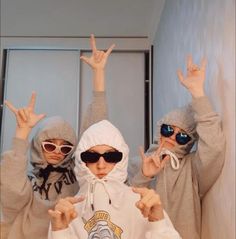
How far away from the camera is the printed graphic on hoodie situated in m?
1.00

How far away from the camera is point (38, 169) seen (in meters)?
1.40

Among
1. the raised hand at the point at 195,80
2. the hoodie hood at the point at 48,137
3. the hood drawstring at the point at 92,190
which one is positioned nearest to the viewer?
the hood drawstring at the point at 92,190

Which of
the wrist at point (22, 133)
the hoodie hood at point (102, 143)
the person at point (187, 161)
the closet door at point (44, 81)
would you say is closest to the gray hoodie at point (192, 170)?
the person at point (187, 161)

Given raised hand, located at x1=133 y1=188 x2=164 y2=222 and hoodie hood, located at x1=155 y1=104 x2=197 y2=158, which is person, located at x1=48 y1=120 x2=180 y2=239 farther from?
hoodie hood, located at x1=155 y1=104 x2=197 y2=158

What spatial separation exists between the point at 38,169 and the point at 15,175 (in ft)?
0.56

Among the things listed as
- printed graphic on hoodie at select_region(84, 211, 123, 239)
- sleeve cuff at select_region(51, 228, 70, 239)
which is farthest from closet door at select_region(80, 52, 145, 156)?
sleeve cuff at select_region(51, 228, 70, 239)

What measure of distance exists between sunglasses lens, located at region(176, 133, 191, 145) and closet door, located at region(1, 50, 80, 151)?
5.06 ft

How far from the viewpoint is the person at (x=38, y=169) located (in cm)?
124

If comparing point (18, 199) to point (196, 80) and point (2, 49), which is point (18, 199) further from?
point (2, 49)

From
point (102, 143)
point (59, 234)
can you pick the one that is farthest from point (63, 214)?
point (102, 143)

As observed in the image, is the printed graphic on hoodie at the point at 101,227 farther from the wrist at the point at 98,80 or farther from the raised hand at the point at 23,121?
the wrist at the point at 98,80

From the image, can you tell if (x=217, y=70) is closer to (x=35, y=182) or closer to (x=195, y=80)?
(x=195, y=80)

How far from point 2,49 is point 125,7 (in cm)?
102

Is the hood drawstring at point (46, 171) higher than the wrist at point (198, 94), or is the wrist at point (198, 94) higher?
the wrist at point (198, 94)
